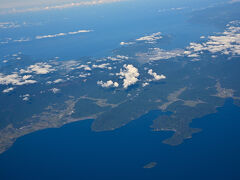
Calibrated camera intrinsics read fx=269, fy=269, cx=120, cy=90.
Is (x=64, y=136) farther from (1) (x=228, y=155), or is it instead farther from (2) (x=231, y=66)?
(2) (x=231, y=66)

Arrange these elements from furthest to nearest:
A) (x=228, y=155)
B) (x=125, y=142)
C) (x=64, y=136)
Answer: (x=64, y=136)
(x=125, y=142)
(x=228, y=155)

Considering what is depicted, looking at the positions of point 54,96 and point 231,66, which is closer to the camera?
point 54,96

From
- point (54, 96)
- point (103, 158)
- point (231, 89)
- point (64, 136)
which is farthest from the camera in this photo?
point (54, 96)

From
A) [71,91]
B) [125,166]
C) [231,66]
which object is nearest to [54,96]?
[71,91]

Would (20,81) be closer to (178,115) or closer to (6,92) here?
(6,92)

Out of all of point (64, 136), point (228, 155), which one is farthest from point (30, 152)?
point (228, 155)

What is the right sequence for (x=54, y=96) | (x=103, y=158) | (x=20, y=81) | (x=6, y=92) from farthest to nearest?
(x=20, y=81) → (x=6, y=92) → (x=54, y=96) → (x=103, y=158)
